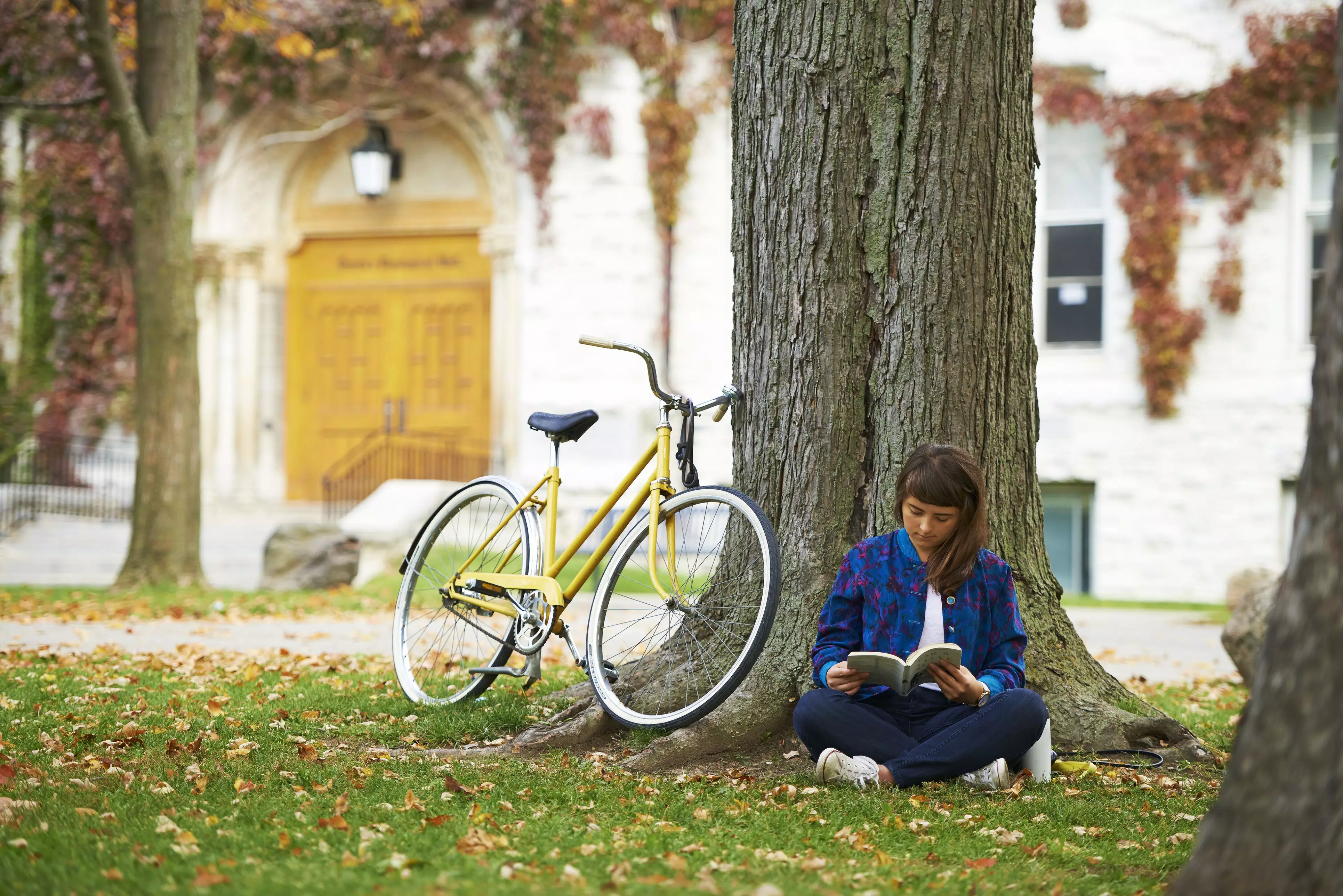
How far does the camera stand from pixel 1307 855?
7.18 feet

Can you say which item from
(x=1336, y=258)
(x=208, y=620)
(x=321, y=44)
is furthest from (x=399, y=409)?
(x=1336, y=258)

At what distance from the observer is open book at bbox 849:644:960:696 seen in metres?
3.38

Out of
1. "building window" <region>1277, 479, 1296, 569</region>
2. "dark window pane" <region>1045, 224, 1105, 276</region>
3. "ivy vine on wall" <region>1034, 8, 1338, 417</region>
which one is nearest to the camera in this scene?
"ivy vine on wall" <region>1034, 8, 1338, 417</region>

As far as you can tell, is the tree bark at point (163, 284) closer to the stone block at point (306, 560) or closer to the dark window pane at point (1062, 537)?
the stone block at point (306, 560)

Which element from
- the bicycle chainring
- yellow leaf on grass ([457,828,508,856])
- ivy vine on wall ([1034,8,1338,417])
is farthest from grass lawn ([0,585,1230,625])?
yellow leaf on grass ([457,828,508,856])

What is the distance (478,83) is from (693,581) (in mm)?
10700

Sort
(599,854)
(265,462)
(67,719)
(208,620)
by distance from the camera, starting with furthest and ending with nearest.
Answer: (265,462) < (208,620) < (67,719) < (599,854)

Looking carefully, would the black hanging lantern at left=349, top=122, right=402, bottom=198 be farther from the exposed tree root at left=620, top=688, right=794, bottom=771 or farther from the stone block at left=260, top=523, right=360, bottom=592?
the exposed tree root at left=620, top=688, right=794, bottom=771

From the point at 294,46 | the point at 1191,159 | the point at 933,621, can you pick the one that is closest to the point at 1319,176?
the point at 1191,159

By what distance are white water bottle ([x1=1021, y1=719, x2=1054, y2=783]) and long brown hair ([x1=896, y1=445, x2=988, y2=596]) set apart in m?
0.51

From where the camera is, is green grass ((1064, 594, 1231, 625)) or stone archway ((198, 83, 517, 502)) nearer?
green grass ((1064, 594, 1231, 625))

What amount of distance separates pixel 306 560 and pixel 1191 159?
842 cm

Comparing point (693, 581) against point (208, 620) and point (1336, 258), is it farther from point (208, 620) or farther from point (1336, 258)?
point (208, 620)

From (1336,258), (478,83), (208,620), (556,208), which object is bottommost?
(208,620)
